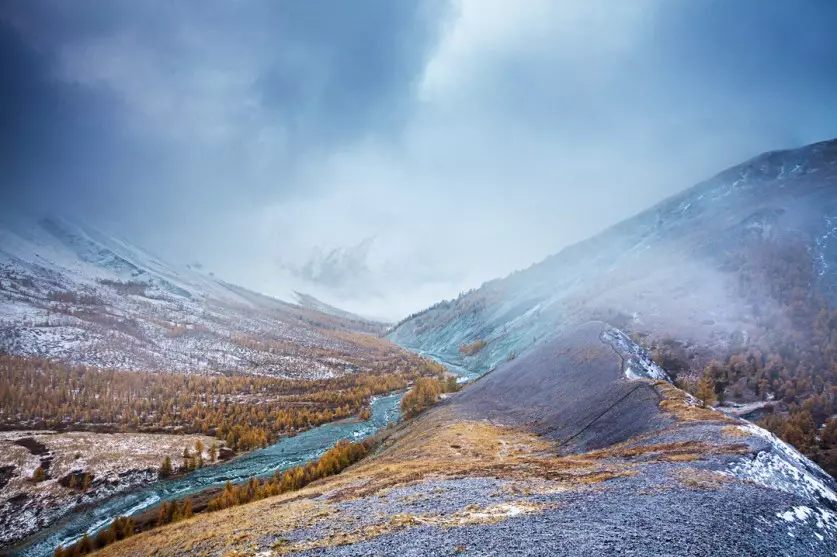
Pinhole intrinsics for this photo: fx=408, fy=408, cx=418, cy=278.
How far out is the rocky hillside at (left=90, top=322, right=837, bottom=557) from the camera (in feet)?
62.0

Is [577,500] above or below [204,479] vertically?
below

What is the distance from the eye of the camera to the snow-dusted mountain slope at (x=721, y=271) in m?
89.5

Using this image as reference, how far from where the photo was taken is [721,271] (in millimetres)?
113188

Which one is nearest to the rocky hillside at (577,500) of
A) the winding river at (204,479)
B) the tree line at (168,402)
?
the winding river at (204,479)

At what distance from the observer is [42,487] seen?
49.9 meters

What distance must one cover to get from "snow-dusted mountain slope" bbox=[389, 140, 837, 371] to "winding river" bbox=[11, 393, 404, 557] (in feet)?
198

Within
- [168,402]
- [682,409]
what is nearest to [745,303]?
[682,409]

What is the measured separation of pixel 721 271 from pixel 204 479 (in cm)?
13082

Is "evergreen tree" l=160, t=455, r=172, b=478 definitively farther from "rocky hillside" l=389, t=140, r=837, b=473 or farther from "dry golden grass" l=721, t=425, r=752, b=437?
"rocky hillside" l=389, t=140, r=837, b=473

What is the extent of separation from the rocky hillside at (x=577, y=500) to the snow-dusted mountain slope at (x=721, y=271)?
4372cm

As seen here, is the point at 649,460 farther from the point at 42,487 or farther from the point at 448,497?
the point at 42,487

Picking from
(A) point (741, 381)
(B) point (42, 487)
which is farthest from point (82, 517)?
(A) point (741, 381)

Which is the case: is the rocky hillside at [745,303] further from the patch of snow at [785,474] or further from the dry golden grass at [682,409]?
the patch of snow at [785,474]

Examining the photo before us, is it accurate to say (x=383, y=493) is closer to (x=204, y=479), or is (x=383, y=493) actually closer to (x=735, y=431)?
(x=735, y=431)
